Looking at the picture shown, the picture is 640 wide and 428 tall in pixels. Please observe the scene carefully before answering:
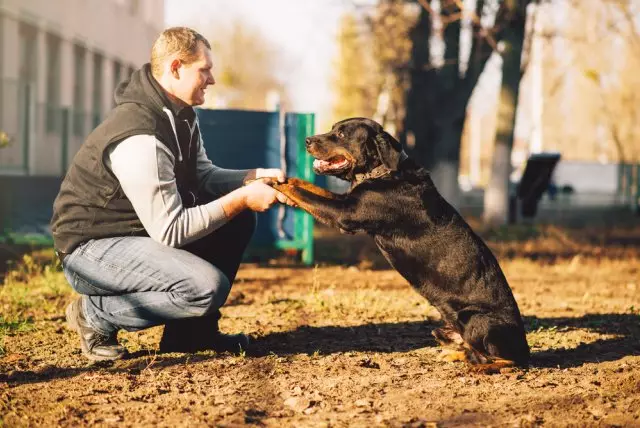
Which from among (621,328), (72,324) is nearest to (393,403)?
(72,324)

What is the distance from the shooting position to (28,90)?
14.4 meters

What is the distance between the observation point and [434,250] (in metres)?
4.80

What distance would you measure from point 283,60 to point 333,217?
Answer: 61.7 m

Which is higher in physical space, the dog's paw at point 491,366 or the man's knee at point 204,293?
the man's knee at point 204,293

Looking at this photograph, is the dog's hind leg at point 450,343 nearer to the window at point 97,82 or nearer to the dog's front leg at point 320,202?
the dog's front leg at point 320,202

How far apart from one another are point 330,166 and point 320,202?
482 millimetres

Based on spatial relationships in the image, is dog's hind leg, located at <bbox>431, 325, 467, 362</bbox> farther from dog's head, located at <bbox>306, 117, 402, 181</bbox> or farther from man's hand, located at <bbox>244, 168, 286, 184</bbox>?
man's hand, located at <bbox>244, 168, 286, 184</bbox>

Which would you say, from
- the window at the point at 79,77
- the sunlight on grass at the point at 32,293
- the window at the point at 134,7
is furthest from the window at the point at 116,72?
the sunlight on grass at the point at 32,293

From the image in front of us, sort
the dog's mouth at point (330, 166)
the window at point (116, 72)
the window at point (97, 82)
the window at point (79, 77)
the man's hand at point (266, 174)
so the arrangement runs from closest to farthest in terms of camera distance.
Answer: the man's hand at point (266, 174)
the dog's mouth at point (330, 166)
the window at point (79, 77)
the window at point (97, 82)
the window at point (116, 72)

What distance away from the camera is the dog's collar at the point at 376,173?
5.02 metres

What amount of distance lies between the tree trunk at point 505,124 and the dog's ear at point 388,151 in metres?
10.4

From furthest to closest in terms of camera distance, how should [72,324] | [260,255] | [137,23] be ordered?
[137,23] < [260,255] < [72,324]

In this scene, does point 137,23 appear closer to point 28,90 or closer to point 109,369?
point 28,90

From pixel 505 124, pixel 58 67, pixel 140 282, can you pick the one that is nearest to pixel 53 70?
pixel 58 67
